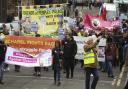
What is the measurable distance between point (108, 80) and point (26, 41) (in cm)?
318

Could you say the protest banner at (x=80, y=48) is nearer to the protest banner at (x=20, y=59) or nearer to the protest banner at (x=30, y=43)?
the protest banner at (x=30, y=43)

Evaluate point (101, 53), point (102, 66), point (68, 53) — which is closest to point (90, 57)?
point (68, 53)

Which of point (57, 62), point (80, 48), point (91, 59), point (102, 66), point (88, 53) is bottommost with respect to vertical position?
point (102, 66)

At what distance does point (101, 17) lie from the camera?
2297cm

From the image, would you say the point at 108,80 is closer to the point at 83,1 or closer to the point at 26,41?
the point at 26,41

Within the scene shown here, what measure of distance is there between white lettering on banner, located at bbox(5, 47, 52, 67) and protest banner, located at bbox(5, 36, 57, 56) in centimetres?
16

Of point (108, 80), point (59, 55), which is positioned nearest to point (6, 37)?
point (59, 55)

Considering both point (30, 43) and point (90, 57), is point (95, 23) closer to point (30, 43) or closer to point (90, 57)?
point (30, 43)

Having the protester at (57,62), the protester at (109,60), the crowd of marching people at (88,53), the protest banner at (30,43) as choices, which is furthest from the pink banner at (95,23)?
the protester at (57,62)

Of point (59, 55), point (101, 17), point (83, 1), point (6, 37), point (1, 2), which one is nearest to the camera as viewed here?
point (59, 55)

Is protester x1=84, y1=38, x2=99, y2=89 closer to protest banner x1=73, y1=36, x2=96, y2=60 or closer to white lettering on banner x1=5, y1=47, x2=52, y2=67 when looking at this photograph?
white lettering on banner x1=5, y1=47, x2=52, y2=67

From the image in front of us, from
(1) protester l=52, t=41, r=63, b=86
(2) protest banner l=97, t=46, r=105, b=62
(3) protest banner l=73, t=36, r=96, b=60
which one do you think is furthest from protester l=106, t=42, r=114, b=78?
(1) protester l=52, t=41, r=63, b=86

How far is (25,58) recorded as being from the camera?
18.7 m

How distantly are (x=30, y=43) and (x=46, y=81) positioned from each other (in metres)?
1.66
